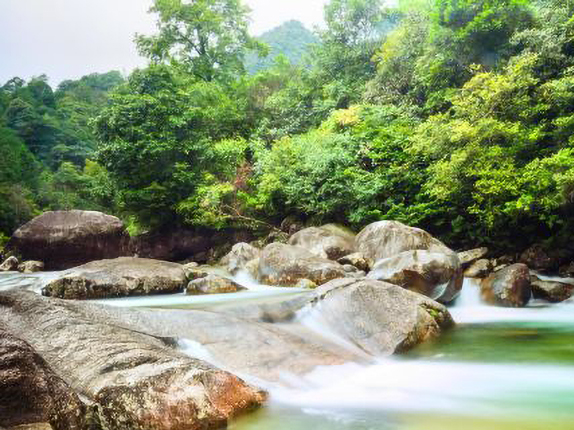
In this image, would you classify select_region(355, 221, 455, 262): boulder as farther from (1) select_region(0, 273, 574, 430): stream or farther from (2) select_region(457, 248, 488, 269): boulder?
(1) select_region(0, 273, 574, 430): stream

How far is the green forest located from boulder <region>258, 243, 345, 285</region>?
381cm

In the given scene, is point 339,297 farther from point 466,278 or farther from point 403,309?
point 466,278

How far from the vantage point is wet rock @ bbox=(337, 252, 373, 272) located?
11.4m

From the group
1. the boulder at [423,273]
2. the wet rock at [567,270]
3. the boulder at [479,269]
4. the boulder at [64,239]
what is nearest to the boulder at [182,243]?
the boulder at [64,239]

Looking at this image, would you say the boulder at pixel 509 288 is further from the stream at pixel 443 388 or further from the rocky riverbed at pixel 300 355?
the stream at pixel 443 388

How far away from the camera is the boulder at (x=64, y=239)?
15930 millimetres

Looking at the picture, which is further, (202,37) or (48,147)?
(48,147)

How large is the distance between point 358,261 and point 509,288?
3.78 meters

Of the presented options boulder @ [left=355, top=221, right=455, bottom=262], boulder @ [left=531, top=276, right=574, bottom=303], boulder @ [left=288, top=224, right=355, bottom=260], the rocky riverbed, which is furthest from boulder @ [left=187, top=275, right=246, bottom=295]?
boulder @ [left=531, top=276, right=574, bottom=303]

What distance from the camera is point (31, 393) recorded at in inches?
103

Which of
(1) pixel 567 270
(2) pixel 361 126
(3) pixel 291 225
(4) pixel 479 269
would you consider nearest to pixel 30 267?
(3) pixel 291 225

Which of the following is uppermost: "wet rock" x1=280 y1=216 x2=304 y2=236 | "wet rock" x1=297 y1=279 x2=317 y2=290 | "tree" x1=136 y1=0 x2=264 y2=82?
"tree" x1=136 y1=0 x2=264 y2=82

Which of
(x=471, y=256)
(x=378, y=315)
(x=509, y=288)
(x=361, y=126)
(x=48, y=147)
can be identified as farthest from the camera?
(x=48, y=147)

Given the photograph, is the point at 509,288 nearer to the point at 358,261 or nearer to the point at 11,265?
the point at 358,261
